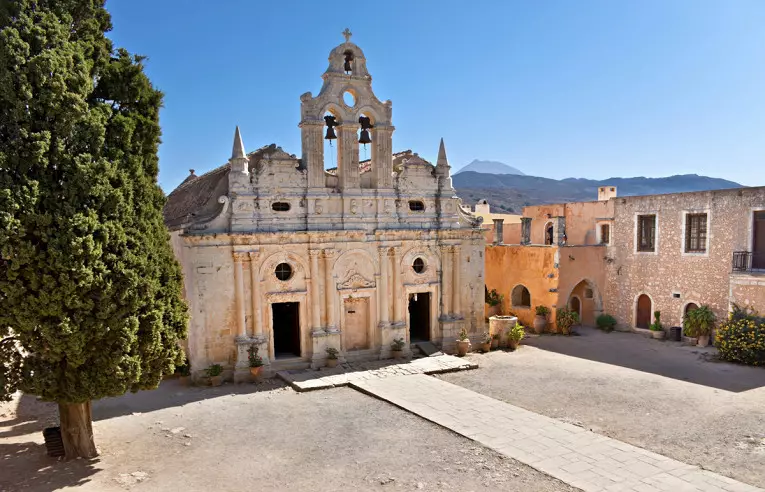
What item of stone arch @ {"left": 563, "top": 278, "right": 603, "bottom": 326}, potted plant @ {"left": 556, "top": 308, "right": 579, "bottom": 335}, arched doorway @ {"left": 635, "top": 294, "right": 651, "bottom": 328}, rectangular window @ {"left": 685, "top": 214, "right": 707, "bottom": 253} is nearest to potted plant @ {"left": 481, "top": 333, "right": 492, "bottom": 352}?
potted plant @ {"left": 556, "top": 308, "right": 579, "bottom": 335}

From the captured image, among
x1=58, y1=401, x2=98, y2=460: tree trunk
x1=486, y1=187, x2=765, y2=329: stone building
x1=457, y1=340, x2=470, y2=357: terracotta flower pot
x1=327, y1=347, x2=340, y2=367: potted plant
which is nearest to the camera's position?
x1=58, y1=401, x2=98, y2=460: tree trunk

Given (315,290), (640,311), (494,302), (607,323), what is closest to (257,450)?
(315,290)

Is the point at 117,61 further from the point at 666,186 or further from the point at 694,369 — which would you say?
the point at 666,186

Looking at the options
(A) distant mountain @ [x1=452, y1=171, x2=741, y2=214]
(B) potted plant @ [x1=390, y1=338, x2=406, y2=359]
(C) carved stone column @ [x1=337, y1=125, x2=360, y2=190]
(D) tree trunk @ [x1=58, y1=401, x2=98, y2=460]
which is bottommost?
(B) potted plant @ [x1=390, y1=338, x2=406, y2=359]

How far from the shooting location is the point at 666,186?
172625mm

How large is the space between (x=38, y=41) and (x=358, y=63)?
1155cm

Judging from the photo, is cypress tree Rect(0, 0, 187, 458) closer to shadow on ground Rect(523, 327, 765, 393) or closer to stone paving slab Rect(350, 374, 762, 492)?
stone paving slab Rect(350, 374, 762, 492)

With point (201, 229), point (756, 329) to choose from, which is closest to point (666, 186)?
point (756, 329)

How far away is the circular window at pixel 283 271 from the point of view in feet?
60.8

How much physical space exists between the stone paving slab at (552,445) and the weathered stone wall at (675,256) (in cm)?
1285

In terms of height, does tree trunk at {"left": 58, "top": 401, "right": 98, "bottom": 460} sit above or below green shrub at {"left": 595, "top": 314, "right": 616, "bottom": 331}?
above

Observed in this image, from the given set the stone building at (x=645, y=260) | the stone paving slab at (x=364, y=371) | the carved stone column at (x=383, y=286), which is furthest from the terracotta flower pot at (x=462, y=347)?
the stone building at (x=645, y=260)

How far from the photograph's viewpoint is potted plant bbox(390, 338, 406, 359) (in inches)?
772

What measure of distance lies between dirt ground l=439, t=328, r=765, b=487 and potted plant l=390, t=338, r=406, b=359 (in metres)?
2.19
